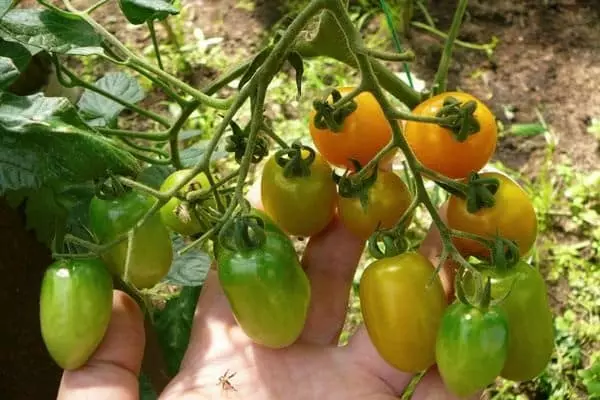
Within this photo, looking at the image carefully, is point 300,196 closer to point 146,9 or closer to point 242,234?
point 242,234

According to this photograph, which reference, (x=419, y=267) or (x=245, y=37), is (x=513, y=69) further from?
(x=419, y=267)

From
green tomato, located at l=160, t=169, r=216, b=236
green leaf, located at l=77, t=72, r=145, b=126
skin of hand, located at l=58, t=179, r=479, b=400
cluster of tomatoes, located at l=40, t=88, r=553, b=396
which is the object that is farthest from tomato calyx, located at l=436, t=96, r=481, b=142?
green leaf, located at l=77, t=72, r=145, b=126

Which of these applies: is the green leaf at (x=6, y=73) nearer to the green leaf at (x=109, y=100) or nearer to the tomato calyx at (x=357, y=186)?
the green leaf at (x=109, y=100)

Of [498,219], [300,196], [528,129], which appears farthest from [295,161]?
[528,129]

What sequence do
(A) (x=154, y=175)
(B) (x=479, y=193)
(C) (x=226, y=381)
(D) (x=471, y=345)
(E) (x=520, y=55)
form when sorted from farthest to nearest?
(E) (x=520, y=55) → (A) (x=154, y=175) → (C) (x=226, y=381) → (B) (x=479, y=193) → (D) (x=471, y=345)

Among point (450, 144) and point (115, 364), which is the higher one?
point (450, 144)

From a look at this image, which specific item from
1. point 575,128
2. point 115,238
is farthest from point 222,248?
point 575,128
